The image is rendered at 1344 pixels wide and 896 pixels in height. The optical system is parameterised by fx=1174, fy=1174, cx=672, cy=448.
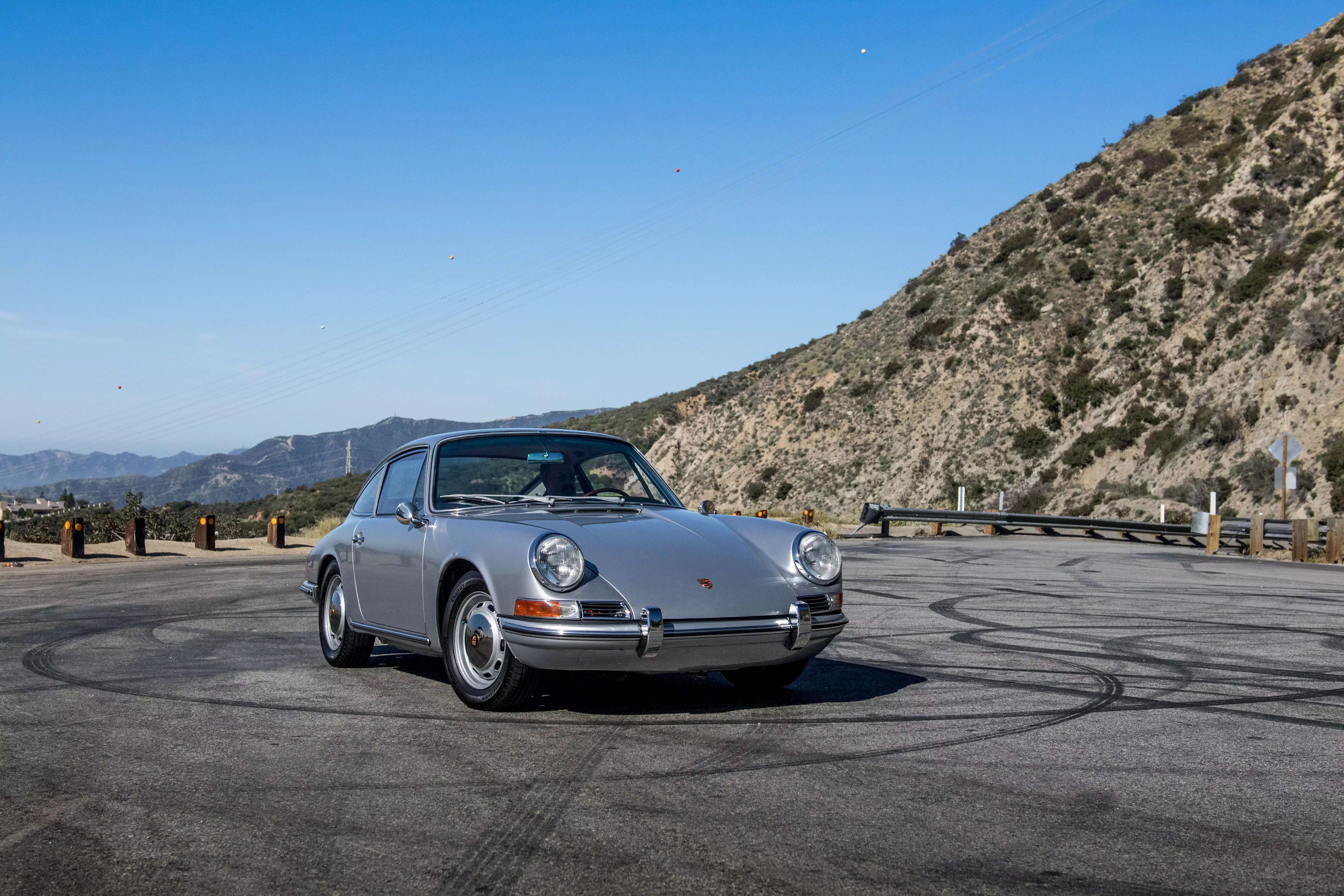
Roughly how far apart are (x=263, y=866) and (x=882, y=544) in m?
21.3

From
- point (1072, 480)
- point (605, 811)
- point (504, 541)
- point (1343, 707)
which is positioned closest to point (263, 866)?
point (605, 811)

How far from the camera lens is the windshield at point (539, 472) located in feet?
24.1

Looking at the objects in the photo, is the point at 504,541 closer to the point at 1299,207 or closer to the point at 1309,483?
the point at 1309,483

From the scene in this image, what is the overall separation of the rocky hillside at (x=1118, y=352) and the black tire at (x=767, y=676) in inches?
1122

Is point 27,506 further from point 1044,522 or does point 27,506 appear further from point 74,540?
point 1044,522

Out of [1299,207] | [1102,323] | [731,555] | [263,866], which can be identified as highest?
[1299,207]

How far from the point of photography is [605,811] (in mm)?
4309

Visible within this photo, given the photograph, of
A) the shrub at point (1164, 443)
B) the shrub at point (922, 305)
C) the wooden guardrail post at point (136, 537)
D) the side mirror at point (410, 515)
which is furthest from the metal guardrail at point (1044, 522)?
the shrub at point (922, 305)

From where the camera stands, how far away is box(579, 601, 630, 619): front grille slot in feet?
18.9

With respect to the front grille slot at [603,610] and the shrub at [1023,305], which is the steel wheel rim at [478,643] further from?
the shrub at [1023,305]

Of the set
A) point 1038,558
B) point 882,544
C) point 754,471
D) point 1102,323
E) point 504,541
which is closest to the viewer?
point 504,541

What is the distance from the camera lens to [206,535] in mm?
23562

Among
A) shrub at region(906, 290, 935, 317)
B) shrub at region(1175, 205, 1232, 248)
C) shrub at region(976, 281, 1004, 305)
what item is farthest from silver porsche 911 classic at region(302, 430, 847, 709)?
shrub at region(906, 290, 935, 317)

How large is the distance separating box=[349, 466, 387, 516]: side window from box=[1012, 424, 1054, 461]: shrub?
4237cm
